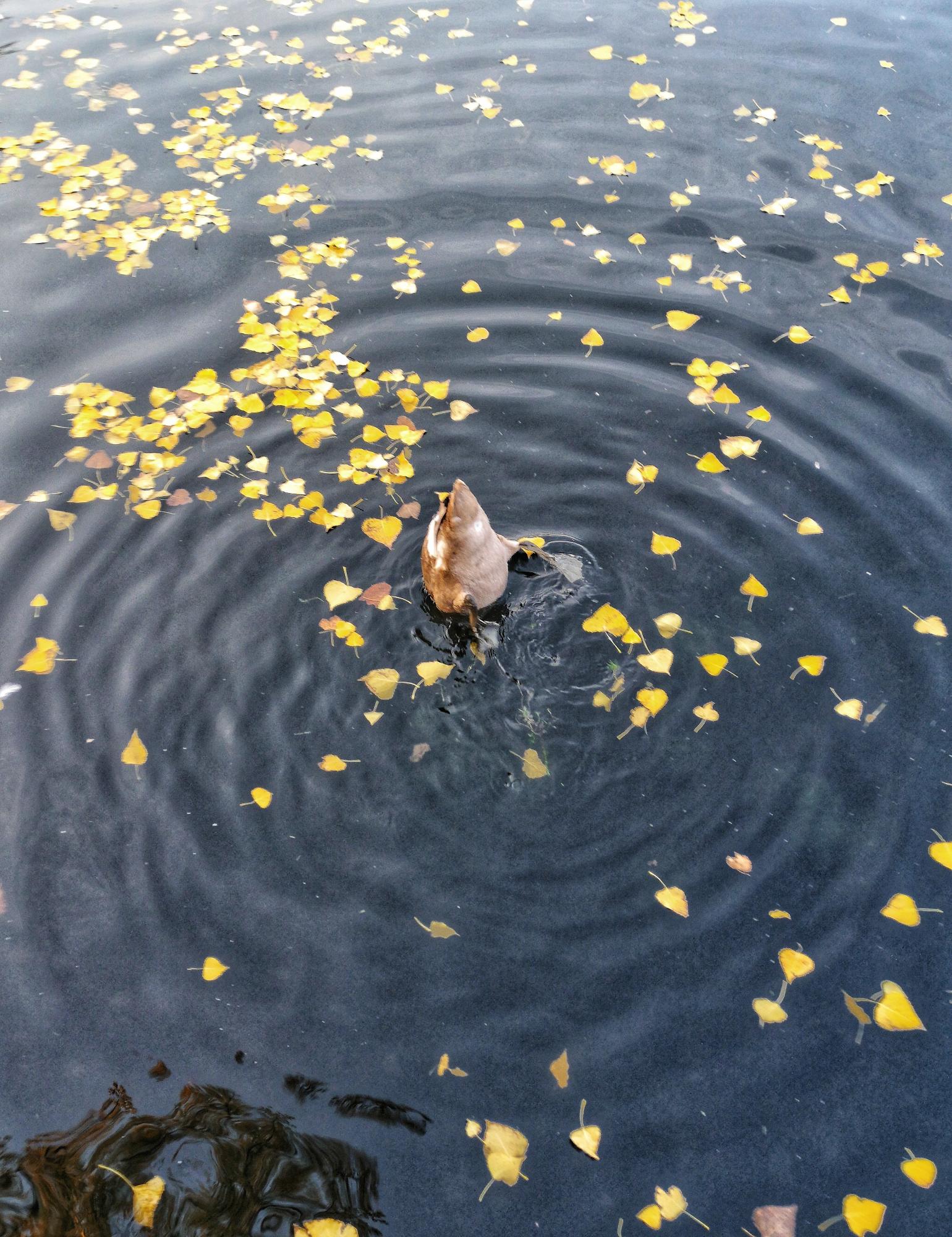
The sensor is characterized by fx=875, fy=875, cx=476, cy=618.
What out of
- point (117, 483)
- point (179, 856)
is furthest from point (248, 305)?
point (179, 856)

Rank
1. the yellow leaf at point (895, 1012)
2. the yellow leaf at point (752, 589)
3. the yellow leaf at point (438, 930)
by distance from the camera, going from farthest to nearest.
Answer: the yellow leaf at point (752, 589), the yellow leaf at point (438, 930), the yellow leaf at point (895, 1012)

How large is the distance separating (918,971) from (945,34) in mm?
7657

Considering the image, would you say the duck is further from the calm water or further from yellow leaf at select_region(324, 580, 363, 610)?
yellow leaf at select_region(324, 580, 363, 610)

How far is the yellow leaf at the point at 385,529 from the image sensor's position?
13.1ft

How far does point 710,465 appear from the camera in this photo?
427 cm

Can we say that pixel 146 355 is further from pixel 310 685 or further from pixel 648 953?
pixel 648 953

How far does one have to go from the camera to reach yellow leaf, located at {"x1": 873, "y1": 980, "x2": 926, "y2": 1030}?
269cm

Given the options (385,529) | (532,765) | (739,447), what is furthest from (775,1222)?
(739,447)

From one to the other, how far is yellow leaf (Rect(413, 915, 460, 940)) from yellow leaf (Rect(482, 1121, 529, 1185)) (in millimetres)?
563

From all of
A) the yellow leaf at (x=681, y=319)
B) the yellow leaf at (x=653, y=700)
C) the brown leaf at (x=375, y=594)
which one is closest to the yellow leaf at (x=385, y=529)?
the brown leaf at (x=375, y=594)

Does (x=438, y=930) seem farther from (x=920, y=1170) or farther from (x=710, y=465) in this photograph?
(x=710, y=465)

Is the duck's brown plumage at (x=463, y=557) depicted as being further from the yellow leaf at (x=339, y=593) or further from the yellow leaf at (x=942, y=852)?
the yellow leaf at (x=942, y=852)

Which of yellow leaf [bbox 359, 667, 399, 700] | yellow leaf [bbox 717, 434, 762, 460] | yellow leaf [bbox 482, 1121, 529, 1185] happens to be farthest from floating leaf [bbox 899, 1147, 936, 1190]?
yellow leaf [bbox 717, 434, 762, 460]

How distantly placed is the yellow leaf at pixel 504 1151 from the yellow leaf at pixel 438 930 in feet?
1.85
